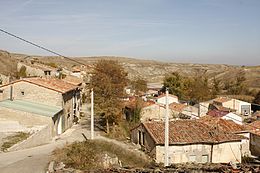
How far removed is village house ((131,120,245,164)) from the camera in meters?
23.5

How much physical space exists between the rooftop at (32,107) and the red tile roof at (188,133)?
7767mm

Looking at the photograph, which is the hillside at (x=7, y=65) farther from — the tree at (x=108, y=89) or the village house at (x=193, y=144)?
the village house at (x=193, y=144)

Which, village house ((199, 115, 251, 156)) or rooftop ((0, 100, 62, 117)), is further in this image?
village house ((199, 115, 251, 156))

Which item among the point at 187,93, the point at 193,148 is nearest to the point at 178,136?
the point at 193,148

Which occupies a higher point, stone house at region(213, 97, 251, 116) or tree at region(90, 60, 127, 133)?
tree at region(90, 60, 127, 133)

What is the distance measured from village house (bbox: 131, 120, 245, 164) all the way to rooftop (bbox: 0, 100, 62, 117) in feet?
25.8

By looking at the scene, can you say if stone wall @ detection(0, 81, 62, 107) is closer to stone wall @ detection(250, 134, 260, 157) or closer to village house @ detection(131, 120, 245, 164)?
village house @ detection(131, 120, 245, 164)

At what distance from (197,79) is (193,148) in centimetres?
4291

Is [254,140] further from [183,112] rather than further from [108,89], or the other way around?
[108,89]

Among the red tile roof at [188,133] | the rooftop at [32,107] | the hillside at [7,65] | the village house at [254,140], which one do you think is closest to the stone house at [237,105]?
the village house at [254,140]

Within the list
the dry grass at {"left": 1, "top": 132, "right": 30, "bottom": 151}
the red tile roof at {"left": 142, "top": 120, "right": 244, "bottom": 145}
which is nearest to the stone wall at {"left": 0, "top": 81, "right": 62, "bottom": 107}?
the dry grass at {"left": 1, "top": 132, "right": 30, "bottom": 151}

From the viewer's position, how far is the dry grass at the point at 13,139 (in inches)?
768

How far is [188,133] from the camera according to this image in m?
24.9

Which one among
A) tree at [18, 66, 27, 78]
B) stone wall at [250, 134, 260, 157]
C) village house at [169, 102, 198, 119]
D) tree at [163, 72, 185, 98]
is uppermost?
tree at [18, 66, 27, 78]
